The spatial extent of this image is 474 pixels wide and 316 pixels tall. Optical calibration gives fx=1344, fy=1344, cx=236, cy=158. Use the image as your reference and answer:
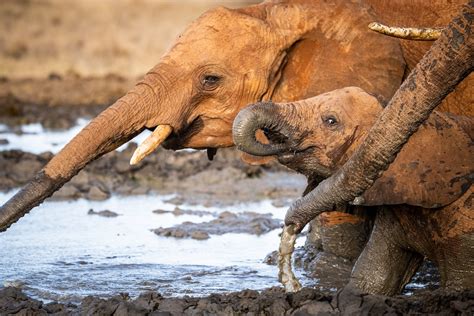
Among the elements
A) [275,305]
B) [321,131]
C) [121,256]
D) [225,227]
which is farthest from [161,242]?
[275,305]

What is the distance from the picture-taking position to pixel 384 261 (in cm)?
604

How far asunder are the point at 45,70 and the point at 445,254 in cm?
1278

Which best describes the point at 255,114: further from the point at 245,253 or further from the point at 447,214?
the point at 245,253

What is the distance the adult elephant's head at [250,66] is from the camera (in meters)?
6.49

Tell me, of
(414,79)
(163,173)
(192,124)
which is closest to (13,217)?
(192,124)

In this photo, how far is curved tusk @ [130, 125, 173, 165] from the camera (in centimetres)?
626

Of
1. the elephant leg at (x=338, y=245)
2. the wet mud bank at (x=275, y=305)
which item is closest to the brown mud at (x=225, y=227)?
the elephant leg at (x=338, y=245)

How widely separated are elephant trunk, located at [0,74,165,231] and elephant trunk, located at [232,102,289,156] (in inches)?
37.1

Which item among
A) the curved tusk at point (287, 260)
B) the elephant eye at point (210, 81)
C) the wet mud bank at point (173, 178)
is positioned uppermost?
the wet mud bank at point (173, 178)

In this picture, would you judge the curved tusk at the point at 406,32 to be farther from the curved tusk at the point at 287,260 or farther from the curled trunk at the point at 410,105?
the curved tusk at the point at 287,260

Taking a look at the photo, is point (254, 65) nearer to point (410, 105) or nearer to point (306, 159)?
point (306, 159)

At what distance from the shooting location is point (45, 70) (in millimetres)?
18000

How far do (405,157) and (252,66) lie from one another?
1.35m

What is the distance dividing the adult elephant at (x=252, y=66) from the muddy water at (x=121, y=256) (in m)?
0.71
